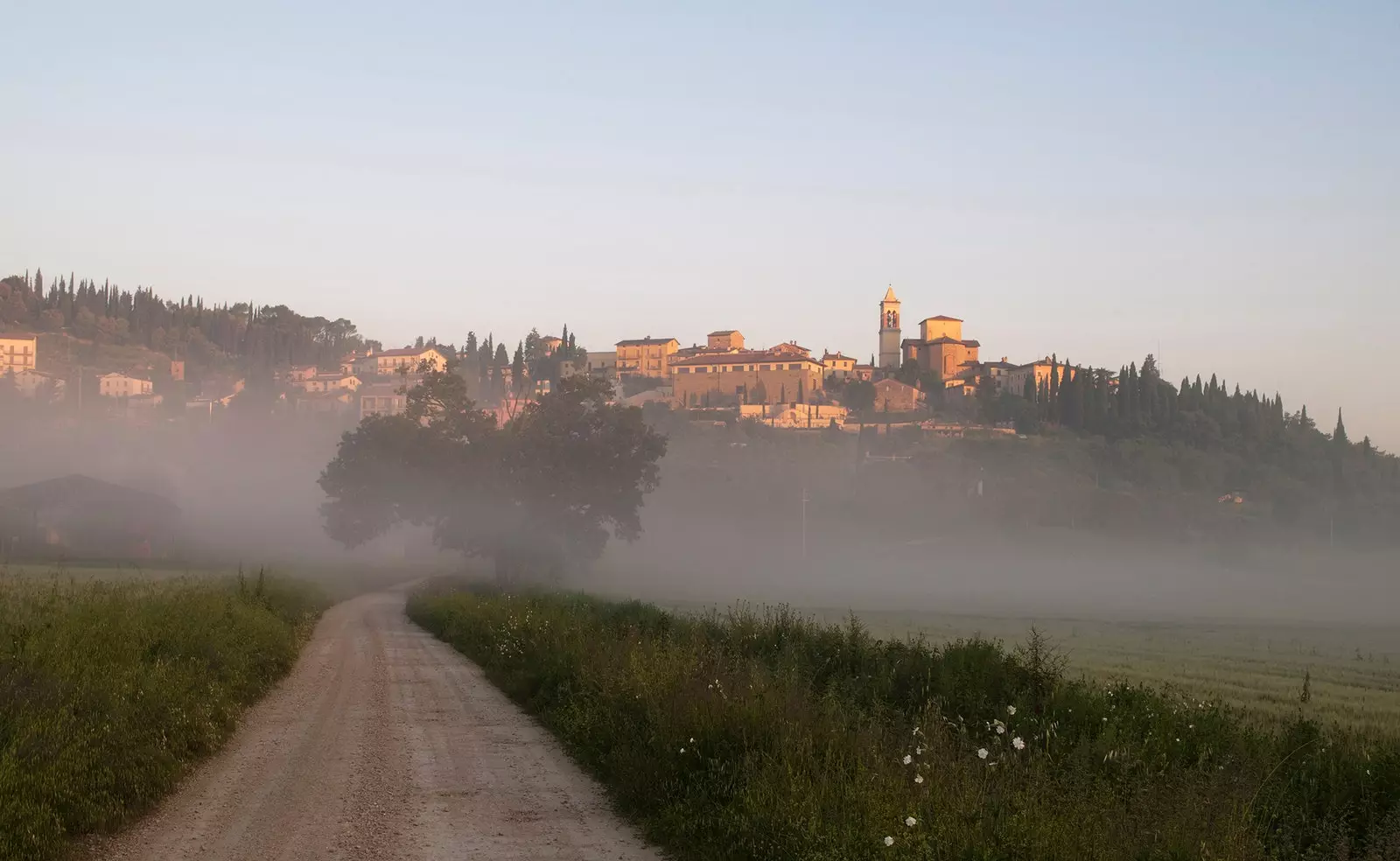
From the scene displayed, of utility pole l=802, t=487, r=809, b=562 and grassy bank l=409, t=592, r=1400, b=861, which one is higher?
grassy bank l=409, t=592, r=1400, b=861

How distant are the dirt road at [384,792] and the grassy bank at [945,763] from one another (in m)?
0.73

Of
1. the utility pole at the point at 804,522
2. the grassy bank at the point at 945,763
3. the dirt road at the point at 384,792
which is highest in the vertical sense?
the grassy bank at the point at 945,763

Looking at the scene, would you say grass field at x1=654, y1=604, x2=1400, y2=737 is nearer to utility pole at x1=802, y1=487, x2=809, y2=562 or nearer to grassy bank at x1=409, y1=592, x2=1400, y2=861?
grassy bank at x1=409, y1=592, x2=1400, y2=861

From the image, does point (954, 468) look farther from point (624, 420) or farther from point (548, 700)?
point (548, 700)

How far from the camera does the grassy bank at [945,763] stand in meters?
9.30

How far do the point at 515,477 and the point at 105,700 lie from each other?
204 feet

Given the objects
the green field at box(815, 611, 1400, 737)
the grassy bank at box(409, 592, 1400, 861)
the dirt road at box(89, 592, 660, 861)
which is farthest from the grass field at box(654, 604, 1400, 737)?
the dirt road at box(89, 592, 660, 861)

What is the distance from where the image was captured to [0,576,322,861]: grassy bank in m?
10.2

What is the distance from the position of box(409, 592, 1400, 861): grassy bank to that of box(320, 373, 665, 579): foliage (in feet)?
183

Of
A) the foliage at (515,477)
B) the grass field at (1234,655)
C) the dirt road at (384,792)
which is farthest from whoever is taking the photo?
the foliage at (515,477)

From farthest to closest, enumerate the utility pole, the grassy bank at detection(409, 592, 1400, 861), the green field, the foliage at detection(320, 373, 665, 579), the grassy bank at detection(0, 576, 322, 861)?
the utility pole
the foliage at detection(320, 373, 665, 579)
the green field
the grassy bank at detection(0, 576, 322, 861)
the grassy bank at detection(409, 592, 1400, 861)

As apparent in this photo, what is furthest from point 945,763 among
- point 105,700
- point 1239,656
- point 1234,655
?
point 1234,655

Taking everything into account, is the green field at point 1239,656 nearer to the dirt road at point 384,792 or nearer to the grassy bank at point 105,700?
the dirt road at point 384,792

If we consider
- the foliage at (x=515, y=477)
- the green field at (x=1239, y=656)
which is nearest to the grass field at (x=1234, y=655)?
the green field at (x=1239, y=656)
